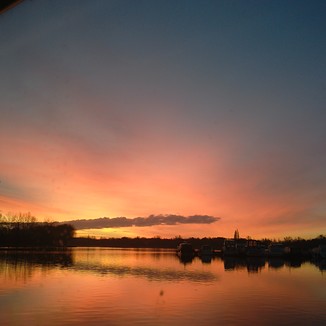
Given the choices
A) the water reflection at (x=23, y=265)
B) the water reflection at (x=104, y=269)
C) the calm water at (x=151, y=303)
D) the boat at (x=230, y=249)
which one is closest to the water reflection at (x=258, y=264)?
the water reflection at (x=104, y=269)

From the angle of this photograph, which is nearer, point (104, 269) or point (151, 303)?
point (151, 303)

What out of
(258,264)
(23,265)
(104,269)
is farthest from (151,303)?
(258,264)

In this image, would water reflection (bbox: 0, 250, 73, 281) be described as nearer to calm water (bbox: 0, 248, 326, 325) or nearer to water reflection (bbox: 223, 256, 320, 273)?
→ calm water (bbox: 0, 248, 326, 325)

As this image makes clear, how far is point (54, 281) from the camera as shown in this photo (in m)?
38.5

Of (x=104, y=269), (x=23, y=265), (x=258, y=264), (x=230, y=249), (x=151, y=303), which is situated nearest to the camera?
(x=151, y=303)

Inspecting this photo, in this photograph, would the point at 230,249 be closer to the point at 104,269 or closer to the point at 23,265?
the point at 104,269

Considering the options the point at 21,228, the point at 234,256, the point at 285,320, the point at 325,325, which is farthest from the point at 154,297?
the point at 21,228

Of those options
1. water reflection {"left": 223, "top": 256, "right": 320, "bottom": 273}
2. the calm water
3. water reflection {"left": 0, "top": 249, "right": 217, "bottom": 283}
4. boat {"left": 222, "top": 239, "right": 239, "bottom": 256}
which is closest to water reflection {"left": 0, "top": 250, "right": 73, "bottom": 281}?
water reflection {"left": 0, "top": 249, "right": 217, "bottom": 283}

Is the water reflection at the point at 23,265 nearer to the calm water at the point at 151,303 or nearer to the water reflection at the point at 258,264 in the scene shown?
the calm water at the point at 151,303

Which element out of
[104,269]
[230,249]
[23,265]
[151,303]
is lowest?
[230,249]

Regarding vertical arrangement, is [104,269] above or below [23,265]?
below

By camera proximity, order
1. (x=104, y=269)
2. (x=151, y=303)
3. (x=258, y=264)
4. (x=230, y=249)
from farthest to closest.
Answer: (x=230, y=249) < (x=258, y=264) < (x=104, y=269) < (x=151, y=303)

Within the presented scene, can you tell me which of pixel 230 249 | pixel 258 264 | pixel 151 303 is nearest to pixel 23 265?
pixel 151 303

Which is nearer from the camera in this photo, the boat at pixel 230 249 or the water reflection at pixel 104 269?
the water reflection at pixel 104 269
